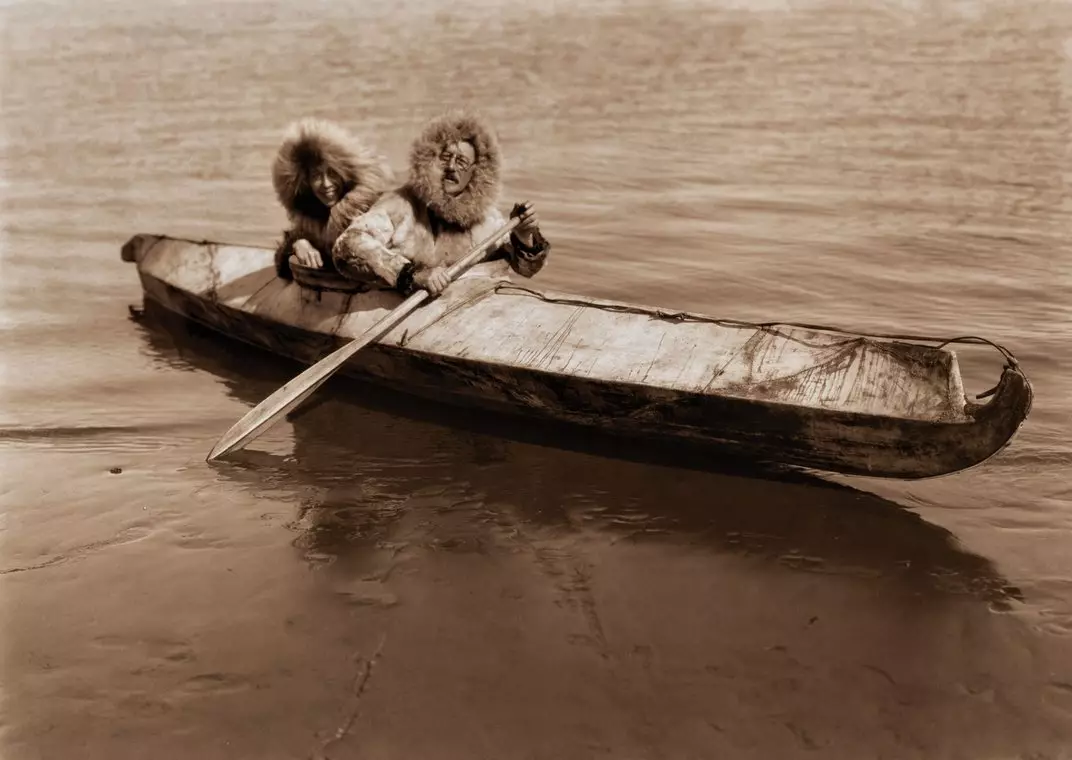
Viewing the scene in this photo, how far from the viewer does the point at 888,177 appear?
31.1ft

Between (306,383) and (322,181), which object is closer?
(306,383)

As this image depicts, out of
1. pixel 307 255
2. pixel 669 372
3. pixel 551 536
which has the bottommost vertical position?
pixel 551 536

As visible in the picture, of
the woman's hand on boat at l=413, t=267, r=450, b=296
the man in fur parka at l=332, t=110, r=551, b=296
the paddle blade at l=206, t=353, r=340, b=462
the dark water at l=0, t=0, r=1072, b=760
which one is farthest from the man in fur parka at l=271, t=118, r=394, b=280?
the paddle blade at l=206, t=353, r=340, b=462

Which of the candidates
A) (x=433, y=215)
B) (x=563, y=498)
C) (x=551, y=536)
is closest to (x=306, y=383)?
(x=433, y=215)

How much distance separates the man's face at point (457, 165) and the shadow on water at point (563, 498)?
125 centimetres

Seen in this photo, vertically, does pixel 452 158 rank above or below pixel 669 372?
above

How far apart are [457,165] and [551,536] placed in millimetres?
2271

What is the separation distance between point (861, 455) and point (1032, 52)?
13097 millimetres

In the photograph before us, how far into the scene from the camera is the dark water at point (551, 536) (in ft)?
10.2

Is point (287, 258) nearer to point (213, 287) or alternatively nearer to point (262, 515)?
point (213, 287)

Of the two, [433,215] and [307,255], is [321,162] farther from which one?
[433,215]

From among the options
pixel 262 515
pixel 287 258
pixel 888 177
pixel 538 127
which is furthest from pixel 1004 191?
pixel 262 515

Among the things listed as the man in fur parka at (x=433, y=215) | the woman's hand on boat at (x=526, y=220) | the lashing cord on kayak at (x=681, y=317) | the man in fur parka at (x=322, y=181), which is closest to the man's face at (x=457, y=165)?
the man in fur parka at (x=433, y=215)

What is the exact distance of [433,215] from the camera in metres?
5.45
